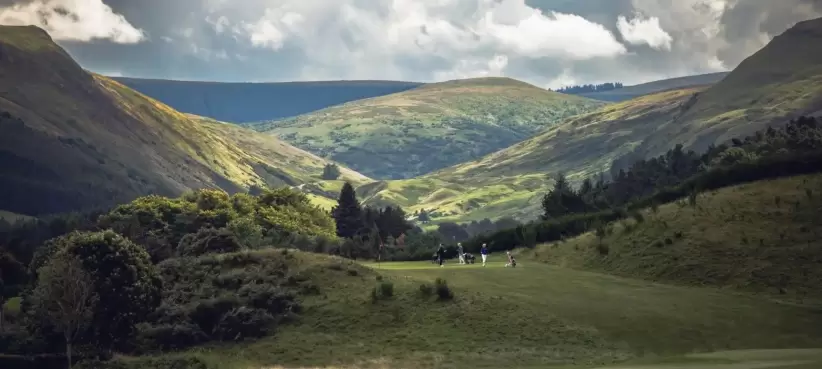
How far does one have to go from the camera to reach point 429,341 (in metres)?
48.8

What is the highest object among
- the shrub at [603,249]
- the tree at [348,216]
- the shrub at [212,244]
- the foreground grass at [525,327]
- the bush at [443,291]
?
the tree at [348,216]

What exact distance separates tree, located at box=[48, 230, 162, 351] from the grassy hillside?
120 ft

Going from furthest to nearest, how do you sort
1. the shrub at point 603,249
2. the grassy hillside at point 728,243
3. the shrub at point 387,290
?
1. the shrub at point 603,249
2. the grassy hillside at point 728,243
3. the shrub at point 387,290

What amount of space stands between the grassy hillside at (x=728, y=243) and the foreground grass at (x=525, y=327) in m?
3.74

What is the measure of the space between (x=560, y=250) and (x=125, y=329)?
40619mm

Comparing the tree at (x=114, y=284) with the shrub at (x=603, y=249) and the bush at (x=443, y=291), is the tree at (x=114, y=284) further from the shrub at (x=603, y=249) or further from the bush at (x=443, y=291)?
the shrub at (x=603, y=249)

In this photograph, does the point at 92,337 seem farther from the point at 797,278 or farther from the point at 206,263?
the point at 797,278

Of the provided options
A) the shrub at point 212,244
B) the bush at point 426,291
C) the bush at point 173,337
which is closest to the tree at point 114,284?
the bush at point 173,337

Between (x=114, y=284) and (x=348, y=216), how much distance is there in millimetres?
111967

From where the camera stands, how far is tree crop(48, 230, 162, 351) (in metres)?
57.8

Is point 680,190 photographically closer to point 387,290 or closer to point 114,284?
point 387,290

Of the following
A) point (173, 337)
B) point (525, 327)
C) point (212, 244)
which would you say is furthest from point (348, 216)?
point (525, 327)

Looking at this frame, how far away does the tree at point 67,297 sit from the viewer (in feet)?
177

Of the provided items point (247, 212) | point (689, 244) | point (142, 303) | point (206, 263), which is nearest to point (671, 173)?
point (247, 212)
